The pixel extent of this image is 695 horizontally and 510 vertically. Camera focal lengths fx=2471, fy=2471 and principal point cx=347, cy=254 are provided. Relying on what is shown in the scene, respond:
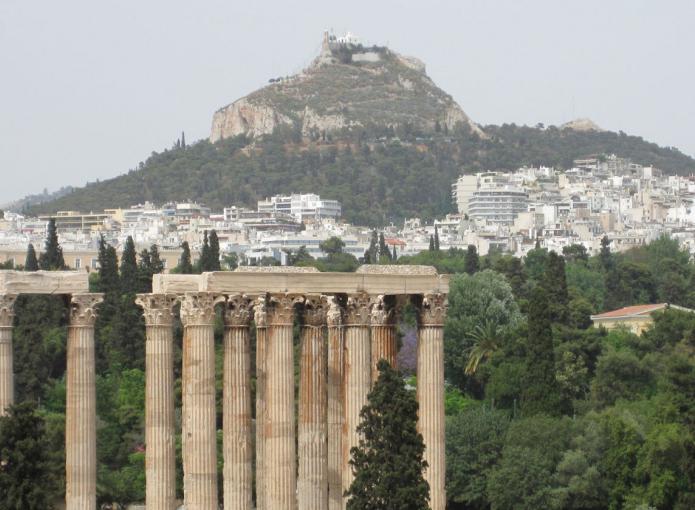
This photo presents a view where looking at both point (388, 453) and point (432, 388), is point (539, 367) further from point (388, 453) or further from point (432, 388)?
point (388, 453)

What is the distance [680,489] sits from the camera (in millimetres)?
80625

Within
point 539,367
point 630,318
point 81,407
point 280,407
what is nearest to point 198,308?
point 280,407

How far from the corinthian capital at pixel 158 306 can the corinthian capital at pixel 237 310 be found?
2056mm

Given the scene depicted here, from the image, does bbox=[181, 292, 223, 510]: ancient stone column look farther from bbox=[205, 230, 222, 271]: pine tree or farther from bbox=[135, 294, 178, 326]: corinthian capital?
bbox=[205, 230, 222, 271]: pine tree

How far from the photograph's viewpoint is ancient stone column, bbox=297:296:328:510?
178 feet

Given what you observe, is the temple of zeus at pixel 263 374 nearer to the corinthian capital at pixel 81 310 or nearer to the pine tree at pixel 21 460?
the corinthian capital at pixel 81 310

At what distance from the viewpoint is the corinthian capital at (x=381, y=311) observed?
5434 centimetres

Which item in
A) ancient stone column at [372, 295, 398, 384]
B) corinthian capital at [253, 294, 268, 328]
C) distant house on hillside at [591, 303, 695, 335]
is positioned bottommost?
distant house on hillside at [591, 303, 695, 335]

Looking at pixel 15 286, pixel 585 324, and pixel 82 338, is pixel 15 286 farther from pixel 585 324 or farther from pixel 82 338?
pixel 585 324

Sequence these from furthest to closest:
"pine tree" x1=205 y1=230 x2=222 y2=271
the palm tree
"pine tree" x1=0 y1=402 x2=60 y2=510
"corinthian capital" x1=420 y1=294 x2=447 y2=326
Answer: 1. "pine tree" x1=205 y1=230 x2=222 y2=271
2. the palm tree
3. "corinthian capital" x1=420 y1=294 x2=447 y2=326
4. "pine tree" x1=0 y1=402 x2=60 y2=510

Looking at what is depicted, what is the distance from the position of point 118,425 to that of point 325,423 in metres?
39.4

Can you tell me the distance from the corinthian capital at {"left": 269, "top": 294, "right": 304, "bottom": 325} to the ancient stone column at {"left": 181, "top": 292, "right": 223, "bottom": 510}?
4.49 ft

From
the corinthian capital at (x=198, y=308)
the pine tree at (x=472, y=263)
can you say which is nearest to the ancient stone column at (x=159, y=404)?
the corinthian capital at (x=198, y=308)

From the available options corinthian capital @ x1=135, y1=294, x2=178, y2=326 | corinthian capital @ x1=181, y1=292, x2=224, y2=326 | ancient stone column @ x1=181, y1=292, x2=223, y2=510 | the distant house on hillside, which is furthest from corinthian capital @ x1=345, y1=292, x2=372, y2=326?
the distant house on hillside
